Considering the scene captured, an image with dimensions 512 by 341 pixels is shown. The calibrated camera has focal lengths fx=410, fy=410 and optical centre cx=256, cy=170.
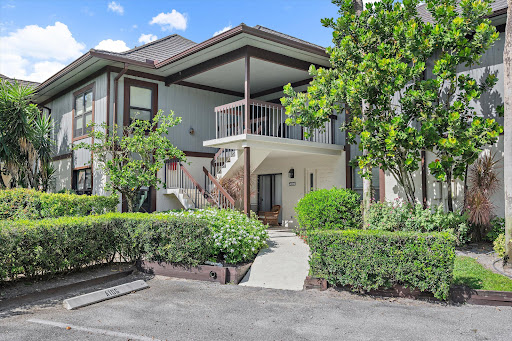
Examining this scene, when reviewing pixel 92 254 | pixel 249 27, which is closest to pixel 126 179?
pixel 92 254

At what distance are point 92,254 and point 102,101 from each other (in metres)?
7.06

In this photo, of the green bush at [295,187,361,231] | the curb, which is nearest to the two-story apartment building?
the green bush at [295,187,361,231]

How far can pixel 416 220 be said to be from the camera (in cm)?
876

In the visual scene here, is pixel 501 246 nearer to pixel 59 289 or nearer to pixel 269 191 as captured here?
pixel 59 289

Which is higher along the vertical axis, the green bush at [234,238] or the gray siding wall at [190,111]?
the gray siding wall at [190,111]

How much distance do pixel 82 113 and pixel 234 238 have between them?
9216mm

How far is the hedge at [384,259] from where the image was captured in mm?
5750

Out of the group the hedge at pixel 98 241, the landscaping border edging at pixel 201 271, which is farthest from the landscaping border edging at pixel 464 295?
the hedge at pixel 98 241

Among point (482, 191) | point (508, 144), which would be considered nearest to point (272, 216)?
point (482, 191)

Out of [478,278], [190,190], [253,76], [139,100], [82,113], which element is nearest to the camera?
[478,278]

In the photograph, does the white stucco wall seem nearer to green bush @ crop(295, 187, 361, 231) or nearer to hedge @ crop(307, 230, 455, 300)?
green bush @ crop(295, 187, 361, 231)

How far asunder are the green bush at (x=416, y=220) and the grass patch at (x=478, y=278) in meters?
1.32

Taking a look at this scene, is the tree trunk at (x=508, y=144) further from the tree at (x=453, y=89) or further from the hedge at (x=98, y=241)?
the hedge at (x=98, y=241)

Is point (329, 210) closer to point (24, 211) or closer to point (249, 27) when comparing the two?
point (249, 27)
